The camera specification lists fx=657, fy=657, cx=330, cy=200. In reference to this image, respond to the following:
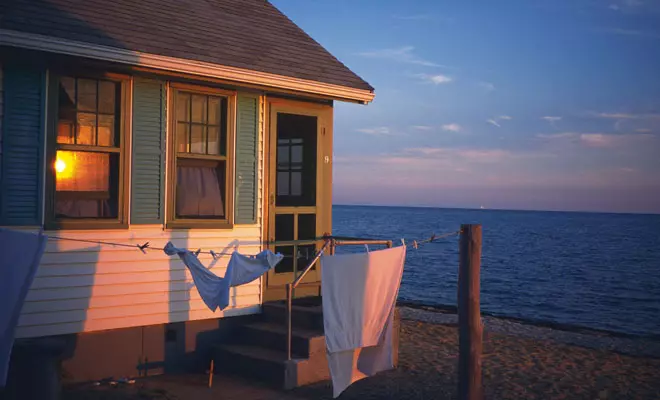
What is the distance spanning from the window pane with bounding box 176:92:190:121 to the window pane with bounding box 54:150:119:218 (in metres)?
1.11

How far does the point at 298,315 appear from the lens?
32.6 ft

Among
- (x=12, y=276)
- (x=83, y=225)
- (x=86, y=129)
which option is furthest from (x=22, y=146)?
(x=12, y=276)

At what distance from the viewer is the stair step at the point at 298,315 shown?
976 cm

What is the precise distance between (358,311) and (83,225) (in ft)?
12.1

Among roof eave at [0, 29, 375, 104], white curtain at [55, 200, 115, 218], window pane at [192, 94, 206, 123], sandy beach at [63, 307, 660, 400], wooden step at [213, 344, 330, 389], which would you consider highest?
roof eave at [0, 29, 375, 104]

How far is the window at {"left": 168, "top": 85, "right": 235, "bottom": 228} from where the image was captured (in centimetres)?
937

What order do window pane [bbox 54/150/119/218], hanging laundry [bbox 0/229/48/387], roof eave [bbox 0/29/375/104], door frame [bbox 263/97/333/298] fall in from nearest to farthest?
1. hanging laundry [bbox 0/229/48/387]
2. roof eave [bbox 0/29/375/104]
3. window pane [bbox 54/150/119/218]
4. door frame [bbox 263/97/333/298]

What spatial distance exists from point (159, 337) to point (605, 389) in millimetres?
6841

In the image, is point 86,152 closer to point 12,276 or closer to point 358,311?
point 12,276

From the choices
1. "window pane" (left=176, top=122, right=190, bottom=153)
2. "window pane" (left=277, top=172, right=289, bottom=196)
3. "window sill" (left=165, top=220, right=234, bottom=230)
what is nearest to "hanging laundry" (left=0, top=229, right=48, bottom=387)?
"window sill" (left=165, top=220, right=234, bottom=230)

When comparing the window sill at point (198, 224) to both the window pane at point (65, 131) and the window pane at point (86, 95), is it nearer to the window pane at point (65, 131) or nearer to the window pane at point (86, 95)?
the window pane at point (65, 131)

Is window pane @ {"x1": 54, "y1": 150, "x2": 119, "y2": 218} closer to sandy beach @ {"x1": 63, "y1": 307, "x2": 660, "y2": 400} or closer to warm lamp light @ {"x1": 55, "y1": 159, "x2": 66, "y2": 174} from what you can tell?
warm lamp light @ {"x1": 55, "y1": 159, "x2": 66, "y2": 174}

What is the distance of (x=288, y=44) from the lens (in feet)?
35.8

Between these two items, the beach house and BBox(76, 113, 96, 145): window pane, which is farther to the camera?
BBox(76, 113, 96, 145): window pane
